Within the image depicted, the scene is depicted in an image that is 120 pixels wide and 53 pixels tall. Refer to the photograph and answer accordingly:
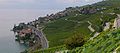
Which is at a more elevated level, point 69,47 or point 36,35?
point 69,47

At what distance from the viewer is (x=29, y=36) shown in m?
107

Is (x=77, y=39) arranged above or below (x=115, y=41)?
below

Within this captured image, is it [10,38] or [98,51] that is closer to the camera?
[98,51]

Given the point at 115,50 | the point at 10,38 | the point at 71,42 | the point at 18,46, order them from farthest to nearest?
the point at 10,38
the point at 18,46
the point at 71,42
the point at 115,50

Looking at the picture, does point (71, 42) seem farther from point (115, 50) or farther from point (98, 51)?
point (115, 50)

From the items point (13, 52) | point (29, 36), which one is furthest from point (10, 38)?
point (13, 52)

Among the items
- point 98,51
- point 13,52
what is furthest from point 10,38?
point 98,51

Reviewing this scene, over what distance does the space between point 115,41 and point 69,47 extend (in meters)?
14.7

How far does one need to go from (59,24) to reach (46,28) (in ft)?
18.6

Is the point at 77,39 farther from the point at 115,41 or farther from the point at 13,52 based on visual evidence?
the point at 13,52

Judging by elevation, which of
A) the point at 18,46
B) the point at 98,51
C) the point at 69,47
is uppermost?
the point at 98,51

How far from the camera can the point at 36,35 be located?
4058 inches

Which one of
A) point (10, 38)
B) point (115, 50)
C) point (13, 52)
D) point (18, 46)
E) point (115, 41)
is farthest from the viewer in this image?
point (10, 38)

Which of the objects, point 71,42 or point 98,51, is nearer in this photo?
point 98,51
